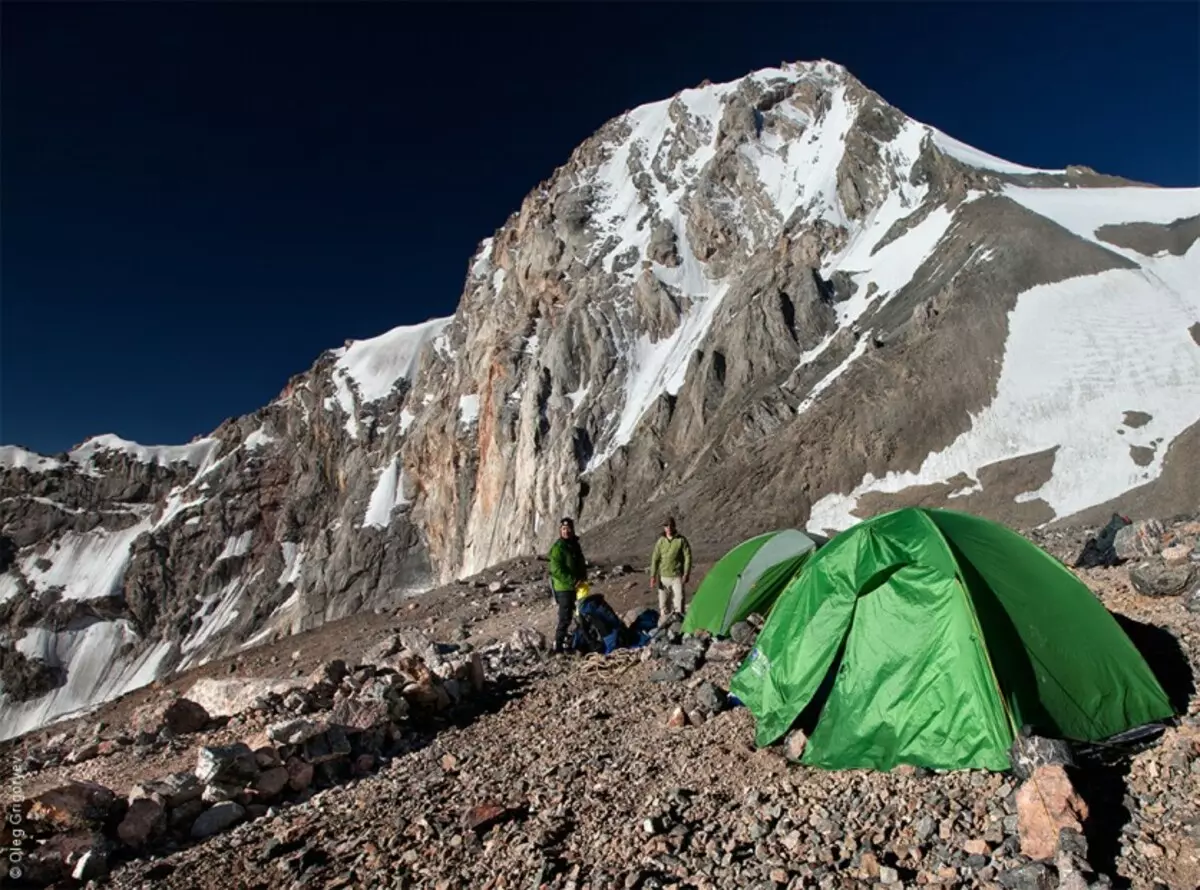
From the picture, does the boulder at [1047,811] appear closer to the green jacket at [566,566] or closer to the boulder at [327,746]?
the boulder at [327,746]

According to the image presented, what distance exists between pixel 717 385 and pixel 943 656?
161 ft

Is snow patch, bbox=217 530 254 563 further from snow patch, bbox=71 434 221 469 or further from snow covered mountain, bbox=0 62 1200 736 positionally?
snow patch, bbox=71 434 221 469

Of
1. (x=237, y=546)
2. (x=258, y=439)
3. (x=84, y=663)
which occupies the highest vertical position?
(x=258, y=439)

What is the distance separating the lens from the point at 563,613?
1232 centimetres

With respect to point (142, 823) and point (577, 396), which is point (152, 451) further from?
point (142, 823)

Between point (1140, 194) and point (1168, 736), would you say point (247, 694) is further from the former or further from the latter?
point (1140, 194)

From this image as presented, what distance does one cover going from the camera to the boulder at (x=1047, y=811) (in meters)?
4.52

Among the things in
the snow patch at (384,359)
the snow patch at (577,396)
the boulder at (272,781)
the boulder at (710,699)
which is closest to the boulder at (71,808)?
the boulder at (272,781)

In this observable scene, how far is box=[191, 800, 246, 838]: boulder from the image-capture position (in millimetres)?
6480

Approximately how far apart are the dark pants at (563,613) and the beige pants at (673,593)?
230 centimetres

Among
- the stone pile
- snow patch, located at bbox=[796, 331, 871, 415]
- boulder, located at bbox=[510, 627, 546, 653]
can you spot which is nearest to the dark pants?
boulder, located at bbox=[510, 627, 546, 653]

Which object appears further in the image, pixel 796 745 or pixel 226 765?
pixel 226 765

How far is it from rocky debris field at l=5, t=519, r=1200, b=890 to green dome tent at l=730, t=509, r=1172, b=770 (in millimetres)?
315

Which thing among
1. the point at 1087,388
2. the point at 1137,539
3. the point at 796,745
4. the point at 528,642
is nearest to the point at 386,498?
the point at 1087,388
